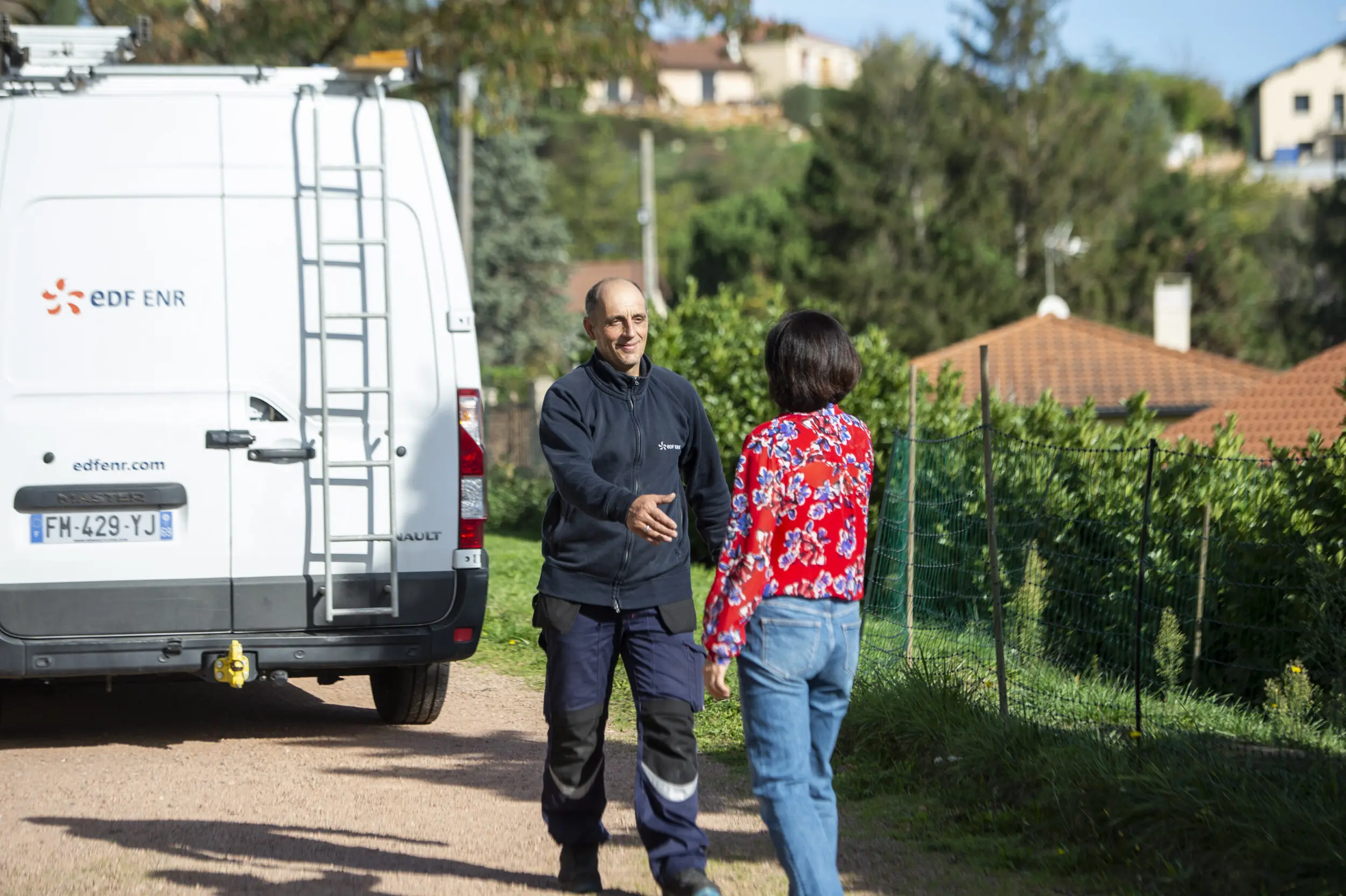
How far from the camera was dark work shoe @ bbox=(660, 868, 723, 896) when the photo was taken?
4281mm

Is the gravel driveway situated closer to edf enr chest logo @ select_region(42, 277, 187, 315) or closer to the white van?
the white van

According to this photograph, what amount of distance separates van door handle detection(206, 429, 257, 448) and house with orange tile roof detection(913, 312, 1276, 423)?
23794mm

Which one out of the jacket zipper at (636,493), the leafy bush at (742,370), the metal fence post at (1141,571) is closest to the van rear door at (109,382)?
the jacket zipper at (636,493)

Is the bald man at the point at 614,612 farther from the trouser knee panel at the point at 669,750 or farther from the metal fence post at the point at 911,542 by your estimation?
the metal fence post at the point at 911,542

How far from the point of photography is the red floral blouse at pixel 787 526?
3.84 metres

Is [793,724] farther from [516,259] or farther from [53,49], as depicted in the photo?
[516,259]

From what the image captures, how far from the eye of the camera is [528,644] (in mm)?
9625

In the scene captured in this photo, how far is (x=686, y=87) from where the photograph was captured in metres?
151

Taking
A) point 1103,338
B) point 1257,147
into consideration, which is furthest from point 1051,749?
point 1257,147

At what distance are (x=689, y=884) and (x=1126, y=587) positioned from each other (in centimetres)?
627

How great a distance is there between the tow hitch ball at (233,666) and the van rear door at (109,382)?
10 cm

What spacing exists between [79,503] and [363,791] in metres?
1.56

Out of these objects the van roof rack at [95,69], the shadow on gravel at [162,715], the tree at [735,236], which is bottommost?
the shadow on gravel at [162,715]

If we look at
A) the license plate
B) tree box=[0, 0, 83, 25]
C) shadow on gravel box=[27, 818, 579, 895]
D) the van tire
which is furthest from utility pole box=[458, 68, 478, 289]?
shadow on gravel box=[27, 818, 579, 895]
